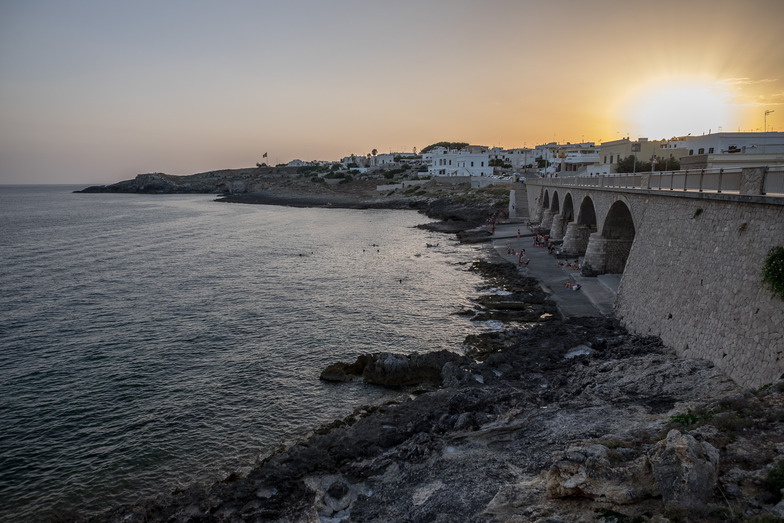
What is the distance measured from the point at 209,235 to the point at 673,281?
5761cm

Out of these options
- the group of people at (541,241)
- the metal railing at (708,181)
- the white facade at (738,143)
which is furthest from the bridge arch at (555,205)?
the metal railing at (708,181)

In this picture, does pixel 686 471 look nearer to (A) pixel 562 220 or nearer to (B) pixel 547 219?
(A) pixel 562 220

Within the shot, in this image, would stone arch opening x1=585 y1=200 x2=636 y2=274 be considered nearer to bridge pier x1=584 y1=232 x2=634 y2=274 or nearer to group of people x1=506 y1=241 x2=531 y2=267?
bridge pier x1=584 y1=232 x2=634 y2=274

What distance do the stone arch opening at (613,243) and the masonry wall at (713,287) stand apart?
823cm

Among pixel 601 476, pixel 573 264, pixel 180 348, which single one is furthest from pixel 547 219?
pixel 601 476

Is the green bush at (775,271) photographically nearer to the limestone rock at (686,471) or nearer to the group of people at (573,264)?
the limestone rock at (686,471)

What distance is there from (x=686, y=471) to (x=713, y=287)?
9.59m

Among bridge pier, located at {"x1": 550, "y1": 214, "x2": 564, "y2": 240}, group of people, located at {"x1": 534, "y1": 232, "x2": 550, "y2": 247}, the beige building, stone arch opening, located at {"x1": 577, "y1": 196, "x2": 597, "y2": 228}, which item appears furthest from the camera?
the beige building

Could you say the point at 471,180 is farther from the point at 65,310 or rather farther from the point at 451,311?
the point at 65,310

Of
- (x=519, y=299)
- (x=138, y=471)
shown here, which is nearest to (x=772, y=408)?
(x=138, y=471)

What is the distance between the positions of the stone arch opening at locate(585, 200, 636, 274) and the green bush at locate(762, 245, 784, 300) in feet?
56.8

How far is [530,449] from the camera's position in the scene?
10.8 m

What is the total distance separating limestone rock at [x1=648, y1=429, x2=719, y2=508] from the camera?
6953 mm

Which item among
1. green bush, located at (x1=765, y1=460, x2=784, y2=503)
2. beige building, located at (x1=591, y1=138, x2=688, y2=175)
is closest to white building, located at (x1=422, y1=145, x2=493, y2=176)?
beige building, located at (x1=591, y1=138, x2=688, y2=175)
